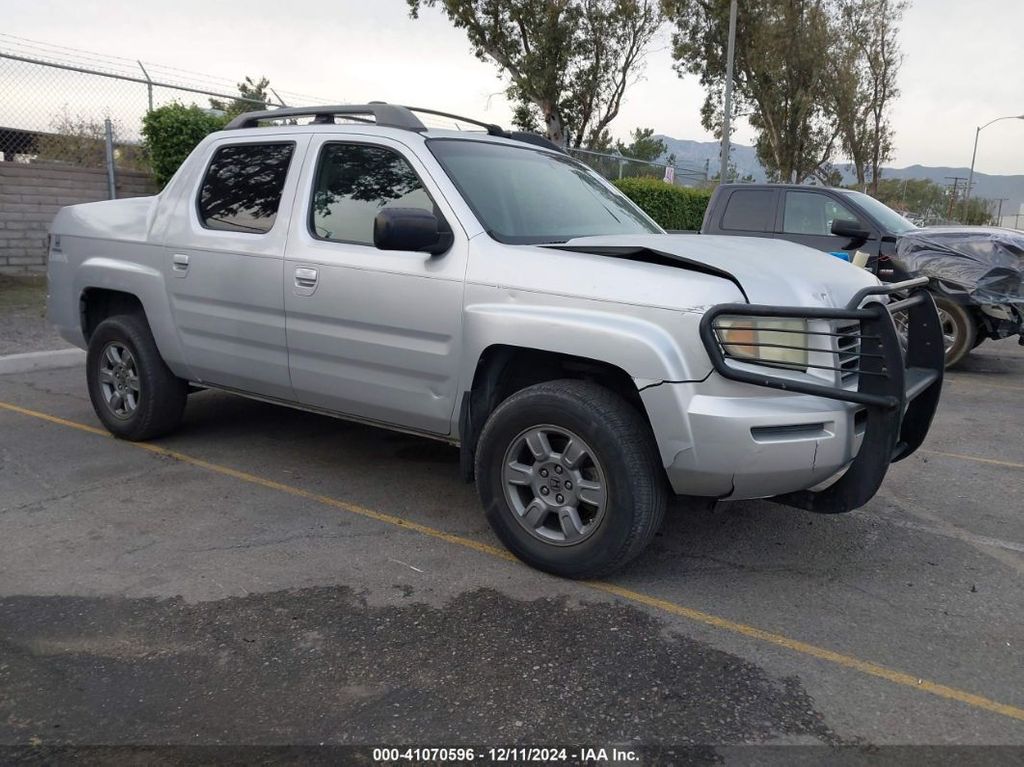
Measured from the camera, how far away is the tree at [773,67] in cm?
2659

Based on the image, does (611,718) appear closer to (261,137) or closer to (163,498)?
(163,498)

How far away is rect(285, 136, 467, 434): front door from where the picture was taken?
13.3 feet

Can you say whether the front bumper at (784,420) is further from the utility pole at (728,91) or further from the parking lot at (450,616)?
the utility pole at (728,91)

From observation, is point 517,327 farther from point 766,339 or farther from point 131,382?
point 131,382

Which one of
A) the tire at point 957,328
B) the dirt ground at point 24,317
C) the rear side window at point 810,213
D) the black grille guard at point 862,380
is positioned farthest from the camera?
the rear side window at point 810,213

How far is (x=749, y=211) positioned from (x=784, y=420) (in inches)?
285

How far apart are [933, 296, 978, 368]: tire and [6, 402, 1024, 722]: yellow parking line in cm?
663

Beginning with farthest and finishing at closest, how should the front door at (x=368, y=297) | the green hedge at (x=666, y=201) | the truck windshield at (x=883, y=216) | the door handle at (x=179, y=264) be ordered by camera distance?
the green hedge at (x=666, y=201) < the truck windshield at (x=883, y=216) < the door handle at (x=179, y=264) < the front door at (x=368, y=297)

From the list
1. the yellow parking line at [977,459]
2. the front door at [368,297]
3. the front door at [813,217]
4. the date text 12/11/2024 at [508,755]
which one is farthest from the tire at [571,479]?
the front door at [813,217]

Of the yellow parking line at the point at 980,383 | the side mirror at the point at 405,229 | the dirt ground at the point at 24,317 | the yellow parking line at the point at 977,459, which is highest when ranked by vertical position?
the side mirror at the point at 405,229

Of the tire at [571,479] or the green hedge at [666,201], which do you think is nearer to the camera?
the tire at [571,479]

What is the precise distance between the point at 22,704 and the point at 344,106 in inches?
128

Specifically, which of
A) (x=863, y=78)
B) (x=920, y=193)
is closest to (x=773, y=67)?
(x=863, y=78)

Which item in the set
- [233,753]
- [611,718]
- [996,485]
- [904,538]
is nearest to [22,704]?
[233,753]
